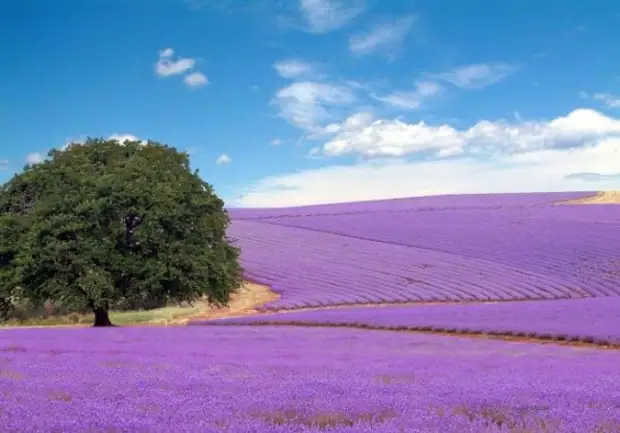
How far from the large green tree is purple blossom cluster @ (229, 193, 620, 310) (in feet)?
23.8

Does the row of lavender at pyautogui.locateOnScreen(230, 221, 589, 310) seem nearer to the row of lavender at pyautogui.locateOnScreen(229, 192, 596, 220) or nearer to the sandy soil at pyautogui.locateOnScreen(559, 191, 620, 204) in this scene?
the row of lavender at pyautogui.locateOnScreen(229, 192, 596, 220)

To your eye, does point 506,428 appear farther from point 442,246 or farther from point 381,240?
point 381,240

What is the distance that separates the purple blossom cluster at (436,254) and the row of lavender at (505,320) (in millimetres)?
6486

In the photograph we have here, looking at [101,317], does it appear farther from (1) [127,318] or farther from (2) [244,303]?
(2) [244,303]

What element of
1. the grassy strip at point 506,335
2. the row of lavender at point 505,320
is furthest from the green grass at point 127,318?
the grassy strip at point 506,335

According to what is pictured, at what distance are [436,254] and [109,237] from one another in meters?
22.9

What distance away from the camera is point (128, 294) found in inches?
997

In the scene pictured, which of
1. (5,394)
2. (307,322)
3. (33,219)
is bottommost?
(307,322)

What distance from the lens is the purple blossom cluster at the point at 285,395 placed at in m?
4.70

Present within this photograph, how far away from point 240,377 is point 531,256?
115 ft

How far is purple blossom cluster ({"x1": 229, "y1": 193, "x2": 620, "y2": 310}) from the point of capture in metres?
33.6

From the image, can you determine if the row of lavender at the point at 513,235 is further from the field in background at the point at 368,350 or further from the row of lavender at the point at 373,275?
the row of lavender at the point at 373,275

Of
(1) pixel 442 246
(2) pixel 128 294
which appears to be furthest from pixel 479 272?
(2) pixel 128 294

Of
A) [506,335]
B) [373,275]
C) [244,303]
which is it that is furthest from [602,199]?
[506,335]
